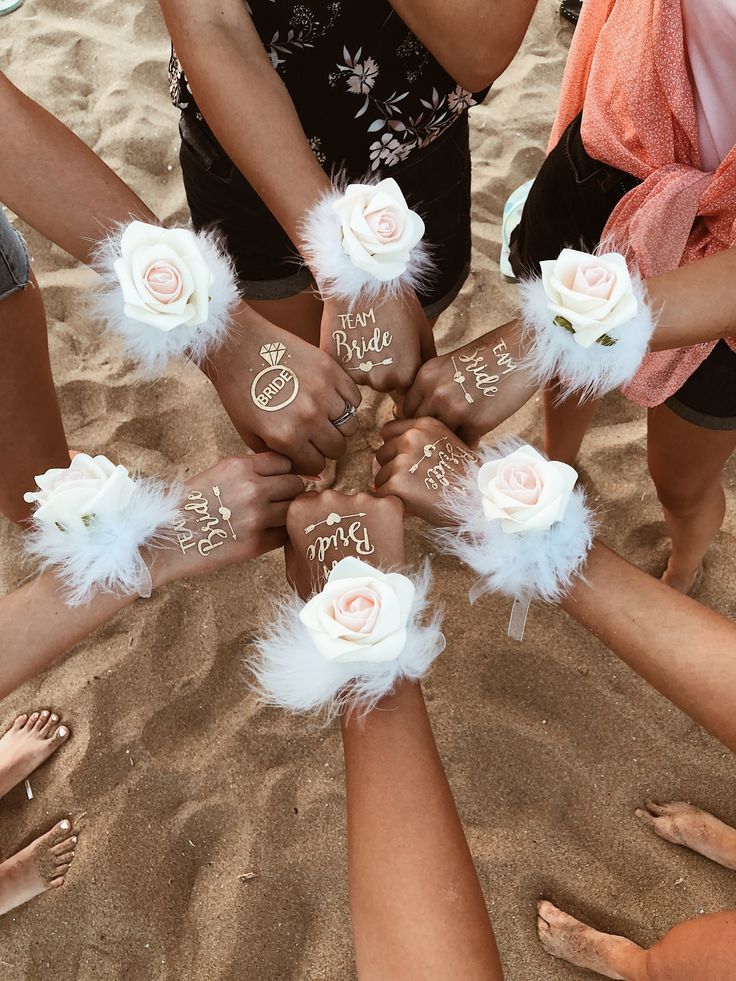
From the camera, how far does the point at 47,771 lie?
6.08 feet

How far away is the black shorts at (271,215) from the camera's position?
4.99ft

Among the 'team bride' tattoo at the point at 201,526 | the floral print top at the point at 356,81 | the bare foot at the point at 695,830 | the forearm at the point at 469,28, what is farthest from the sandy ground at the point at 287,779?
the forearm at the point at 469,28

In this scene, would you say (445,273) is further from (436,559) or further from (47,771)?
(47,771)

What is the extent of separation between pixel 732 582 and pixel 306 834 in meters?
1.32

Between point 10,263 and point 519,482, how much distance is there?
1128mm

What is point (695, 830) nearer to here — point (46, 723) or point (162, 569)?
point (162, 569)

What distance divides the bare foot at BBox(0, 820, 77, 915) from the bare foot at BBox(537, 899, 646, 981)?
1080 mm

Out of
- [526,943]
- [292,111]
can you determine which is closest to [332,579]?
[292,111]

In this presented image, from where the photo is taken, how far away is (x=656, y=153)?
1.33 meters

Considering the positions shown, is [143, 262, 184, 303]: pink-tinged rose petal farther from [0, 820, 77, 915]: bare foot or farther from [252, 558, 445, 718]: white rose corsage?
[0, 820, 77, 915]: bare foot

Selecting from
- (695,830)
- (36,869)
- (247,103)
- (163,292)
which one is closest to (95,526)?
(163,292)

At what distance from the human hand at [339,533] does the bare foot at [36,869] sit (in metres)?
0.94

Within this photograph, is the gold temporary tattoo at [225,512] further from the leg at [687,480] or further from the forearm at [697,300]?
the leg at [687,480]

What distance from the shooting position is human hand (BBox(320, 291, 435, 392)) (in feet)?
4.64
